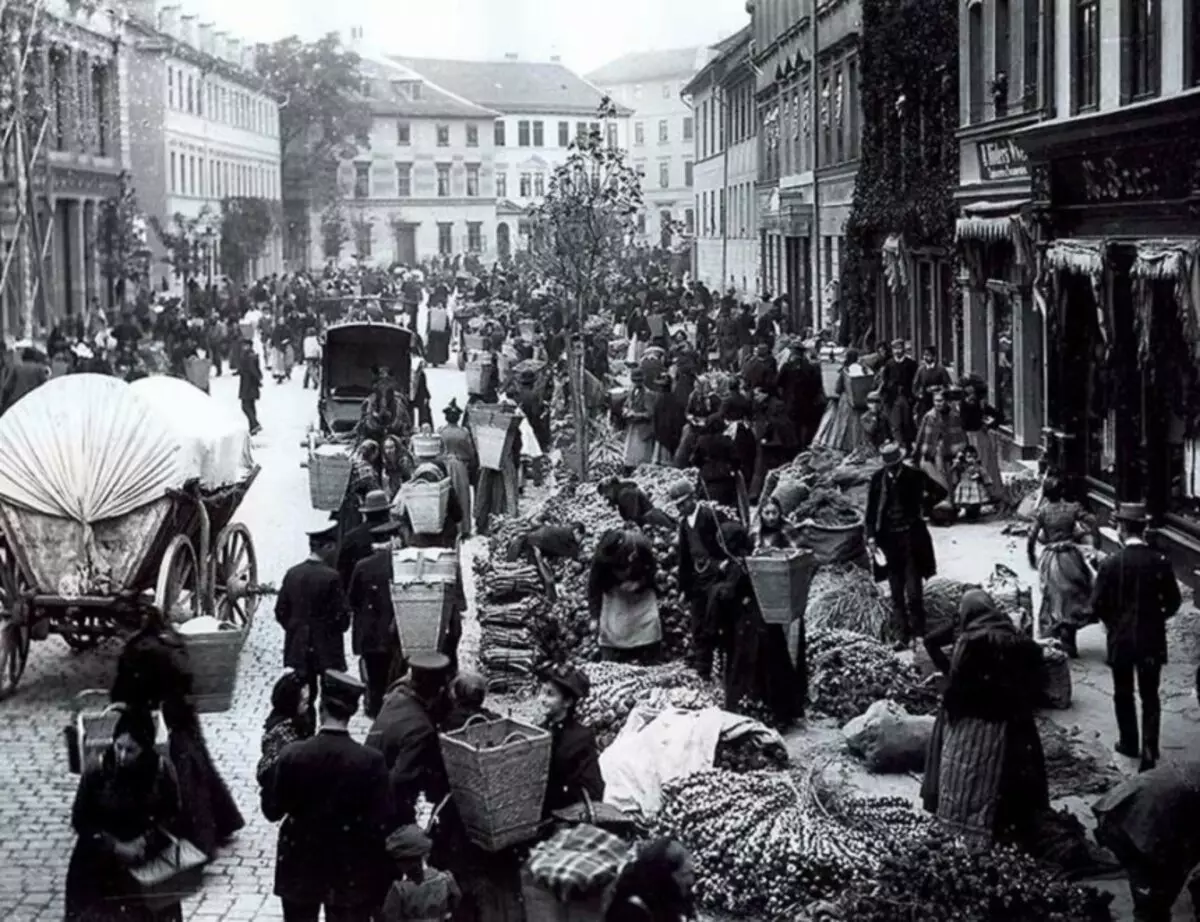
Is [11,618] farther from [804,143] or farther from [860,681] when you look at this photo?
[804,143]

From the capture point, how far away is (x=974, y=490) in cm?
2061

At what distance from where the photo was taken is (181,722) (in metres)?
9.35

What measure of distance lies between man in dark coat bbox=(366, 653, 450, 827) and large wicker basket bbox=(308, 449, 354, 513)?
7.57 m

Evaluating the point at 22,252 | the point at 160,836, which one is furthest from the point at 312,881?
the point at 22,252

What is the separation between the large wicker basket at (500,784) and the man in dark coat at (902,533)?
23.0ft

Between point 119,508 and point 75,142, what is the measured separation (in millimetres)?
41964

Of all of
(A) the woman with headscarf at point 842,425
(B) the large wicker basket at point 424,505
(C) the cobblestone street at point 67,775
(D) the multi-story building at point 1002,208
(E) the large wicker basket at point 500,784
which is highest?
(D) the multi-story building at point 1002,208

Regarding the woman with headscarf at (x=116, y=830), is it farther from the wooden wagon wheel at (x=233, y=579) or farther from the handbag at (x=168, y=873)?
the wooden wagon wheel at (x=233, y=579)

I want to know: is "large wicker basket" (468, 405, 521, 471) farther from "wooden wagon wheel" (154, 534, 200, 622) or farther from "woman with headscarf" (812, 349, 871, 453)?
"wooden wagon wheel" (154, 534, 200, 622)

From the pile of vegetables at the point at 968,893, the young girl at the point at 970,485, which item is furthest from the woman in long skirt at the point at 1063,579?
the young girl at the point at 970,485

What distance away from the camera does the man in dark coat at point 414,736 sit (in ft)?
27.7

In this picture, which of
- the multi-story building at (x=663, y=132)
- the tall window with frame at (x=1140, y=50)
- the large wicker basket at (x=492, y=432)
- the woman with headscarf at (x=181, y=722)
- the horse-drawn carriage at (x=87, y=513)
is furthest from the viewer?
the multi-story building at (x=663, y=132)

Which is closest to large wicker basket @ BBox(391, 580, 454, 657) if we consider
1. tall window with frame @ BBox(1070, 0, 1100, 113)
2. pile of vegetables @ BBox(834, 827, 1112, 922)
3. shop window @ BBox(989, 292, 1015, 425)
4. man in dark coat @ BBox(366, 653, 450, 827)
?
man in dark coat @ BBox(366, 653, 450, 827)

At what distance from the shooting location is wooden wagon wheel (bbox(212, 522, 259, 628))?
15359 mm
